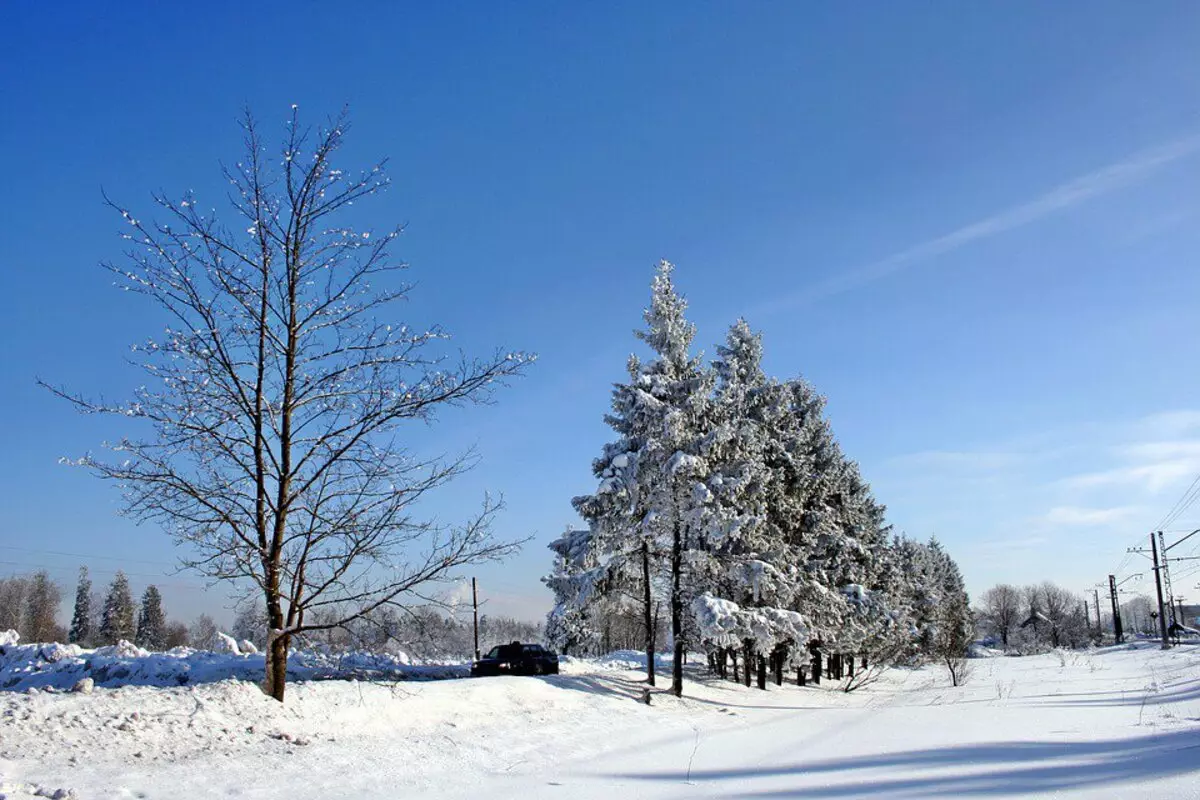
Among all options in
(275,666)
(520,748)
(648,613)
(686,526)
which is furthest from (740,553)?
(275,666)

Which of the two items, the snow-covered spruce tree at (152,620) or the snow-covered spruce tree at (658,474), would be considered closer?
the snow-covered spruce tree at (658,474)

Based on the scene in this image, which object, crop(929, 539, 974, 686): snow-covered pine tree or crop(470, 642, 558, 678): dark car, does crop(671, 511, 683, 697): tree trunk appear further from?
crop(929, 539, 974, 686): snow-covered pine tree

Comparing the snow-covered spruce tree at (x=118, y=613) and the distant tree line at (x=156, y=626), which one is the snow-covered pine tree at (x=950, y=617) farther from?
the snow-covered spruce tree at (x=118, y=613)

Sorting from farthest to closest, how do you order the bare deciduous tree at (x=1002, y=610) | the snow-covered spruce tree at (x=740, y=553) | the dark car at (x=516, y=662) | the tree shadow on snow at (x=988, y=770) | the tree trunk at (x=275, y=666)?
1. the bare deciduous tree at (x=1002, y=610)
2. the dark car at (x=516, y=662)
3. the snow-covered spruce tree at (x=740, y=553)
4. the tree trunk at (x=275, y=666)
5. the tree shadow on snow at (x=988, y=770)

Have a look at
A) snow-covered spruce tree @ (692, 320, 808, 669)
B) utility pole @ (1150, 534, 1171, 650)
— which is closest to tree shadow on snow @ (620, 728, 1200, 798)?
snow-covered spruce tree @ (692, 320, 808, 669)

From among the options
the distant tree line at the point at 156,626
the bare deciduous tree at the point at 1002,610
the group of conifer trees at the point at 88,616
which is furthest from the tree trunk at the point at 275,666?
the bare deciduous tree at the point at 1002,610

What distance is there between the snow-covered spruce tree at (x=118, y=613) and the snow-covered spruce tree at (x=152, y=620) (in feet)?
4.44

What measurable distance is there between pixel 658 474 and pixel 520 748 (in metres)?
11.7

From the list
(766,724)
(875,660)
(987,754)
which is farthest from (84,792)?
(875,660)

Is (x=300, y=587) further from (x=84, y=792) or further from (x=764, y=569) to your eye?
(x=764, y=569)

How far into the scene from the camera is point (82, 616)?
288 feet

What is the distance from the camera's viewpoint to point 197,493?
490 inches

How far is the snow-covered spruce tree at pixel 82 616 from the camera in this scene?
84.9 metres

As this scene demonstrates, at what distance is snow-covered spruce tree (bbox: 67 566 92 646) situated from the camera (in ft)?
279
